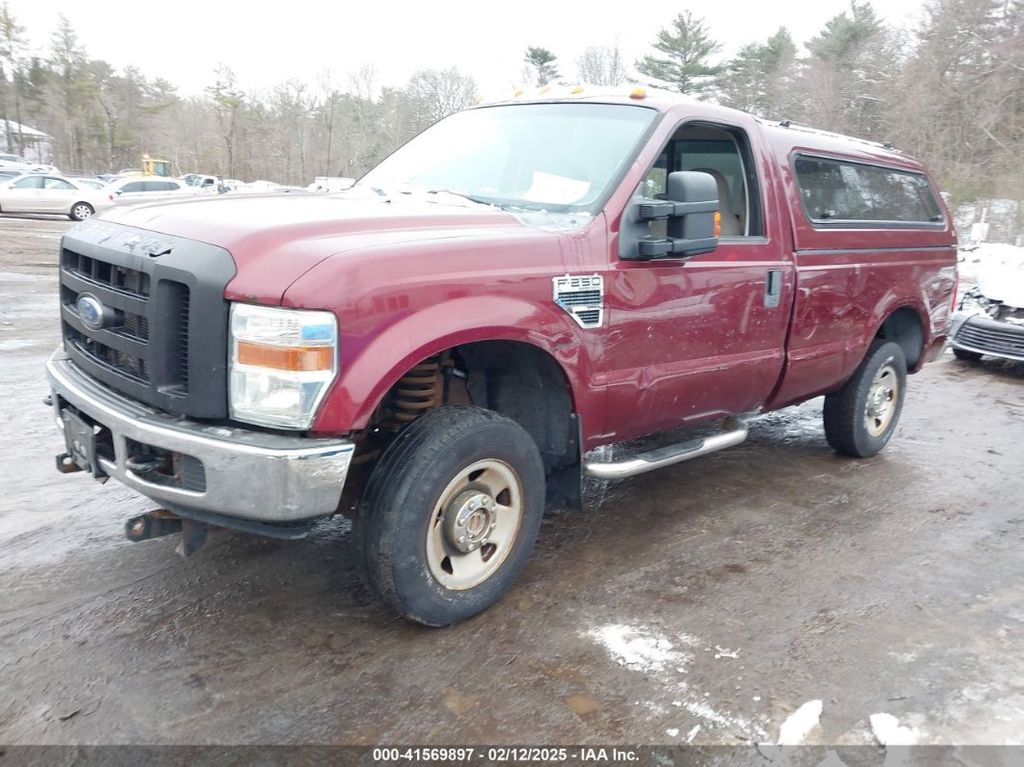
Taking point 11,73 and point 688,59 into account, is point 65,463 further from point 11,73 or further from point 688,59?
point 11,73

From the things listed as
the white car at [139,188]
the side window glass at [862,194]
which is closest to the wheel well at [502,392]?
the side window glass at [862,194]

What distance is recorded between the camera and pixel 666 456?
12.9 feet

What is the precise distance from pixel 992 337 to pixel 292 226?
840 cm

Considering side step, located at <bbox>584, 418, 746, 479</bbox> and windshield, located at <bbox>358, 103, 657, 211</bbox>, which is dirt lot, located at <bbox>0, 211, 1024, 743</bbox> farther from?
windshield, located at <bbox>358, 103, 657, 211</bbox>

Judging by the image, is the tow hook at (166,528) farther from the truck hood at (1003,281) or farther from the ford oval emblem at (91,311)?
the truck hood at (1003,281)

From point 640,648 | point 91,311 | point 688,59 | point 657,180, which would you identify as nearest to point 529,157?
point 657,180

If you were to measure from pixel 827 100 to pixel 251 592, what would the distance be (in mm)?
41517

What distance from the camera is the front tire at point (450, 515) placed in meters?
2.90

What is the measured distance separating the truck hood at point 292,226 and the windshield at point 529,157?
333 millimetres

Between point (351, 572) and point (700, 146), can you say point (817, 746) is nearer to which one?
point (351, 572)

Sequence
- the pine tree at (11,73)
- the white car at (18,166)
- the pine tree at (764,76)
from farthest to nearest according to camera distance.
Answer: the pine tree at (11,73)
the pine tree at (764,76)
the white car at (18,166)

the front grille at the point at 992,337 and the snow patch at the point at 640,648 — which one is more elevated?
the front grille at the point at 992,337

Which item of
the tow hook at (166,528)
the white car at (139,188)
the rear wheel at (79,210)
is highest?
the white car at (139,188)

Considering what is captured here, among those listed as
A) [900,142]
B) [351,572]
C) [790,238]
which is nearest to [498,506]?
[351,572]
